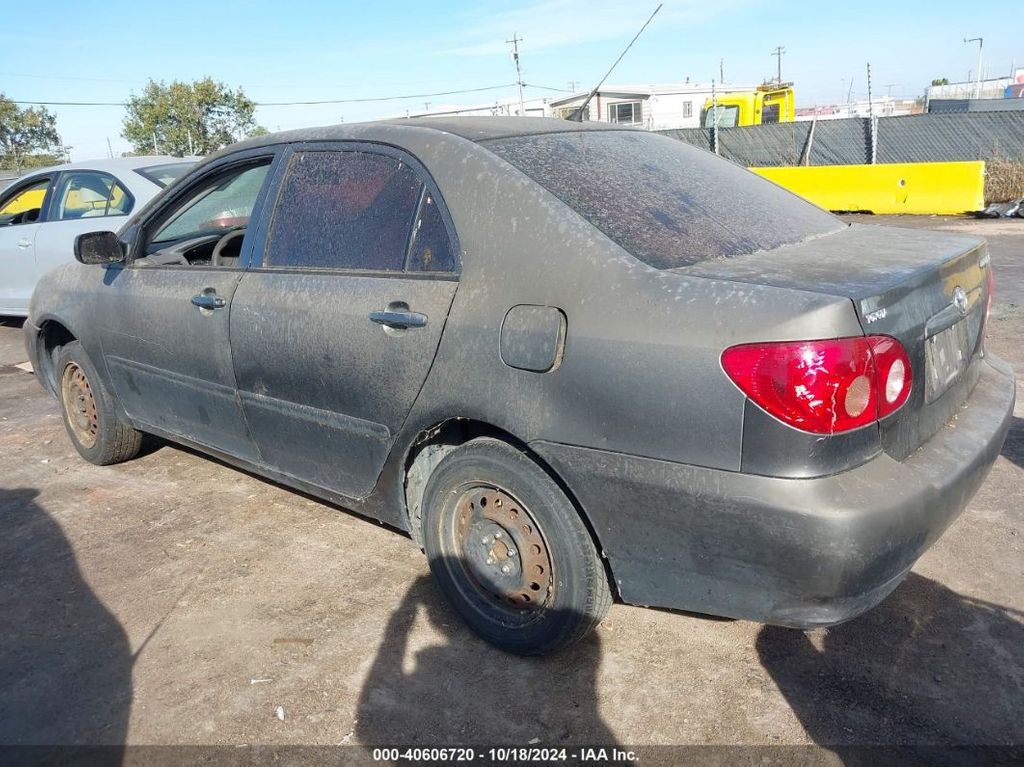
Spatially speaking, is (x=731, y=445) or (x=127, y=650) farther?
(x=127, y=650)

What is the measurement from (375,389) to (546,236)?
829 millimetres

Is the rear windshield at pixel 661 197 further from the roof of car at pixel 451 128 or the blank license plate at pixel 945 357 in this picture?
the blank license plate at pixel 945 357

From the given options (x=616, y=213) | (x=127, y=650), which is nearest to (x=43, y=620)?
(x=127, y=650)

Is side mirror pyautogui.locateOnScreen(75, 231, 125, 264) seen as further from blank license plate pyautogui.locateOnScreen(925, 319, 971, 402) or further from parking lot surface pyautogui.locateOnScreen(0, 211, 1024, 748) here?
blank license plate pyautogui.locateOnScreen(925, 319, 971, 402)

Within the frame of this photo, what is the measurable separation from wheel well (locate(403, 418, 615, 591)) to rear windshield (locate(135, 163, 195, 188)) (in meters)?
5.12

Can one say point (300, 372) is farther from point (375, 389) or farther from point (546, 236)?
point (546, 236)

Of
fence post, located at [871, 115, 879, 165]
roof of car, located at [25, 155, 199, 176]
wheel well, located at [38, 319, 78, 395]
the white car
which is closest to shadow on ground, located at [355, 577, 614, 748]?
wheel well, located at [38, 319, 78, 395]

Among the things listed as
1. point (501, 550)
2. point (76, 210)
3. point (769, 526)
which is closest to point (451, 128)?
point (501, 550)

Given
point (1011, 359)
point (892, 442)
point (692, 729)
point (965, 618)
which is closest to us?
point (892, 442)

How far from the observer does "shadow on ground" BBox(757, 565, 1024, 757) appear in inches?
93.8

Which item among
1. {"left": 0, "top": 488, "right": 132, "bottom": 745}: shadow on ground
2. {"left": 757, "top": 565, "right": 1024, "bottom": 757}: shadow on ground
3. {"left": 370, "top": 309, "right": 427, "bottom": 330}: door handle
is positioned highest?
{"left": 370, "top": 309, "right": 427, "bottom": 330}: door handle

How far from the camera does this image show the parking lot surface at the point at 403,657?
2.48 metres

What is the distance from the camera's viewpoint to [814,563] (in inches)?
83.6

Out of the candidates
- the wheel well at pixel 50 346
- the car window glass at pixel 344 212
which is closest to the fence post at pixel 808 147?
the wheel well at pixel 50 346
